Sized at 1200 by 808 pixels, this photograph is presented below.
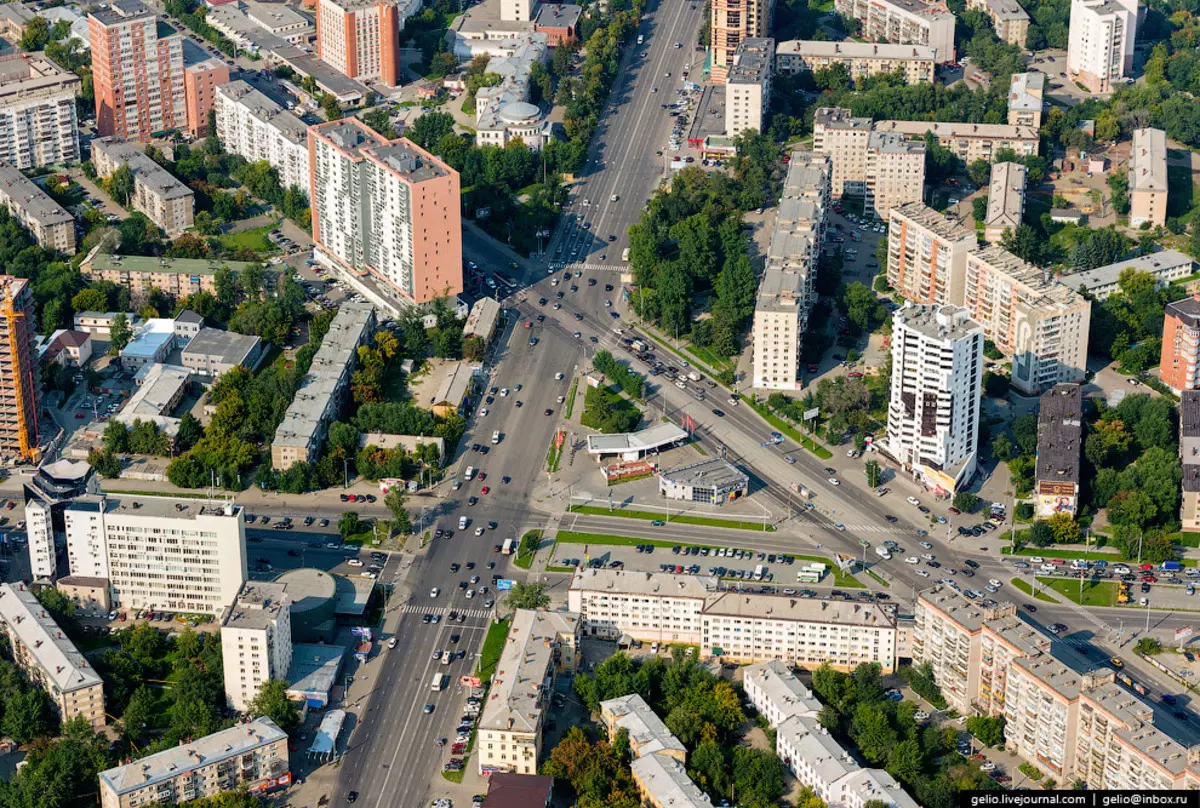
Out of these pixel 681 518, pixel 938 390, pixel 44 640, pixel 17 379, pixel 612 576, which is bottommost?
pixel 681 518

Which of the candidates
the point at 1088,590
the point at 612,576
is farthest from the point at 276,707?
the point at 1088,590

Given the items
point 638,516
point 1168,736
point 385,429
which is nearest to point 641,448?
point 638,516

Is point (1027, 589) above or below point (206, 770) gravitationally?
above

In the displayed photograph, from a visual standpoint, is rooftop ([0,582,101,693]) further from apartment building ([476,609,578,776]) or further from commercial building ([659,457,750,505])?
commercial building ([659,457,750,505])

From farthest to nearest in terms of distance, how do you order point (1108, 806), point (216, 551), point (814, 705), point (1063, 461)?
point (1063, 461) → point (216, 551) → point (814, 705) → point (1108, 806)

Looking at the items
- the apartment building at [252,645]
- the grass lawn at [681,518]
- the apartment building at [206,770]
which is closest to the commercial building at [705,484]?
the grass lawn at [681,518]

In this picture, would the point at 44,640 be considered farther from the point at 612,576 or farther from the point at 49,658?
the point at 612,576

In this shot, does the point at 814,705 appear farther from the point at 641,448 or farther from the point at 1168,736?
the point at 641,448

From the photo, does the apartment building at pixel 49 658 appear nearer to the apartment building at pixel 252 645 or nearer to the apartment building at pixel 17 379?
the apartment building at pixel 252 645
